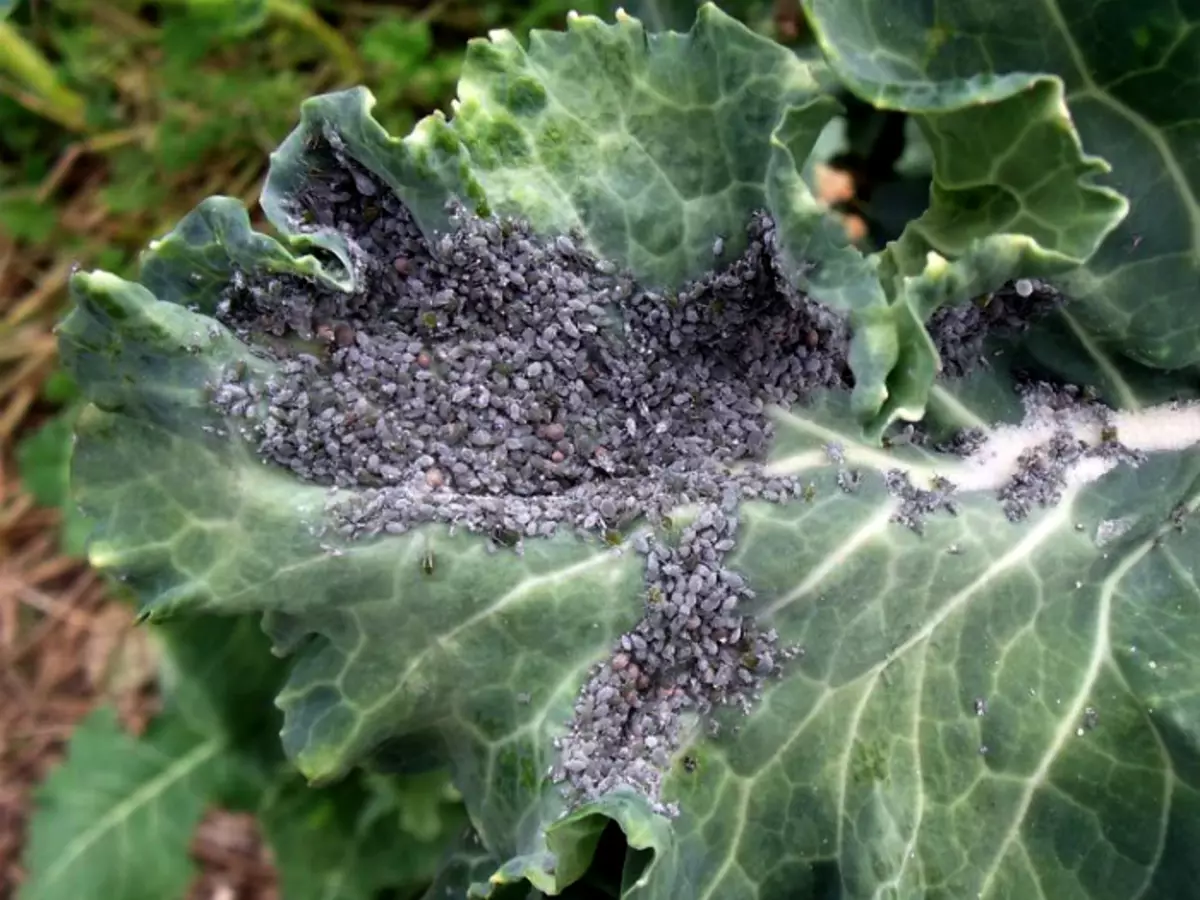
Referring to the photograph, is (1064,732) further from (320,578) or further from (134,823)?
(134,823)

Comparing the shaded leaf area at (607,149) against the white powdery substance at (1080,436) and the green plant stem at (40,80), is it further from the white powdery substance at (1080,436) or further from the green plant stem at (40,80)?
the green plant stem at (40,80)

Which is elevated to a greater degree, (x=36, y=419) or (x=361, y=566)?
(x=361, y=566)

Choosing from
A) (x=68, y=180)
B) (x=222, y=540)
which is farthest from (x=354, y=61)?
(x=222, y=540)

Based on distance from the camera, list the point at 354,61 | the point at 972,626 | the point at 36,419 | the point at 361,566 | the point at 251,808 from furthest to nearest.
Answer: the point at 36,419
the point at 354,61
the point at 251,808
the point at 972,626
the point at 361,566

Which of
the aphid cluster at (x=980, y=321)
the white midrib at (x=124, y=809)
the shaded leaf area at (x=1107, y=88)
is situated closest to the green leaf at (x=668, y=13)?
the shaded leaf area at (x=1107, y=88)

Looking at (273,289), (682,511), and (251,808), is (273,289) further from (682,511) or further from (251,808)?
(251,808)

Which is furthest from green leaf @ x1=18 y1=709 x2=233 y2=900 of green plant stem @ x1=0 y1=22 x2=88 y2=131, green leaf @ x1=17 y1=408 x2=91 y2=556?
green plant stem @ x1=0 y1=22 x2=88 y2=131

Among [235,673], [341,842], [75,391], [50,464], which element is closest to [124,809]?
[341,842]

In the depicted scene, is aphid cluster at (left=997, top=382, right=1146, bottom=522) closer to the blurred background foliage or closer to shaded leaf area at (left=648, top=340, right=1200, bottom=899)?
shaded leaf area at (left=648, top=340, right=1200, bottom=899)
